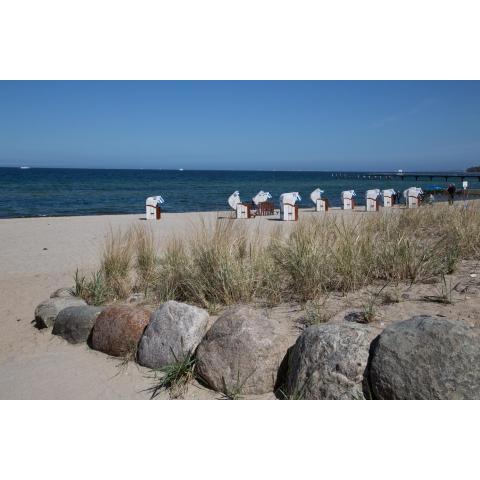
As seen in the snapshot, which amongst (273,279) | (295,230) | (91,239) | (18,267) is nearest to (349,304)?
(273,279)

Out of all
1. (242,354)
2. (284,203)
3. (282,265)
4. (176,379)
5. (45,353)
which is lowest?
(45,353)

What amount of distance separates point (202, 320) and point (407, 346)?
4.94ft

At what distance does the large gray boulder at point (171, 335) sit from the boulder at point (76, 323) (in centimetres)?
76

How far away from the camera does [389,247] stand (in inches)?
162

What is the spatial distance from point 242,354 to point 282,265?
1.57m

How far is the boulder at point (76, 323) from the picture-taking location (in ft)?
12.5

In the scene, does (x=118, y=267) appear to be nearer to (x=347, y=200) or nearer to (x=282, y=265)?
(x=282, y=265)

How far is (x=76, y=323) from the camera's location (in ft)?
12.6

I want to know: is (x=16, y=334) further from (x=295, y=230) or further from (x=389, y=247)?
(x=389, y=247)

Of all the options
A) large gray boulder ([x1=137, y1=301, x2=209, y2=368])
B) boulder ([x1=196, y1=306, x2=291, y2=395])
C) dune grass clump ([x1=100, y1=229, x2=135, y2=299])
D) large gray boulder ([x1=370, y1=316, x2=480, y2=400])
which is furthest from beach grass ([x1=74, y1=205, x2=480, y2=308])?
large gray boulder ([x1=370, y1=316, x2=480, y2=400])

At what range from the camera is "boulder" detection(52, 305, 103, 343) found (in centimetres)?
380

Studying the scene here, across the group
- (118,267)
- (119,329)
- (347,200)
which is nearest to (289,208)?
(347,200)

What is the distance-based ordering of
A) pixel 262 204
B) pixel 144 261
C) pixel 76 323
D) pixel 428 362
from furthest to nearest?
1. pixel 262 204
2. pixel 144 261
3. pixel 76 323
4. pixel 428 362

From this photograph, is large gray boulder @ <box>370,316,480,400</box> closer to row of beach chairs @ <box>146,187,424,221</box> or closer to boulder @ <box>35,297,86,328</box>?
boulder @ <box>35,297,86,328</box>
